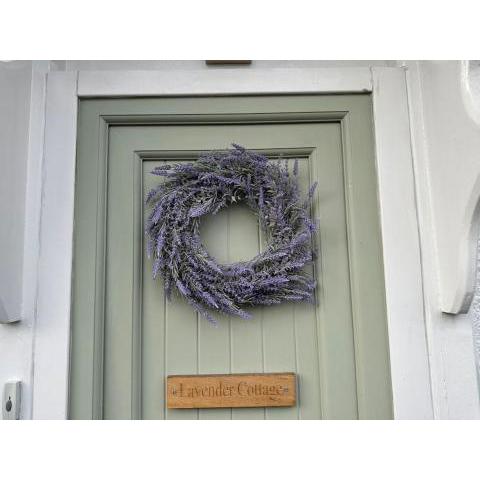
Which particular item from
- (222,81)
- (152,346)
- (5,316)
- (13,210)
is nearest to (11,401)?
(5,316)

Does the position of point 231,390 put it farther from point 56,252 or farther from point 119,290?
point 56,252

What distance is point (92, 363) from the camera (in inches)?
45.4

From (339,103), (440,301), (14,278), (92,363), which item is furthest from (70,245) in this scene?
(440,301)

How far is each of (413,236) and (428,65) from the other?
17.7 inches

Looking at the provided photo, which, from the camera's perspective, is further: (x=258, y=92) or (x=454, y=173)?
(x=258, y=92)

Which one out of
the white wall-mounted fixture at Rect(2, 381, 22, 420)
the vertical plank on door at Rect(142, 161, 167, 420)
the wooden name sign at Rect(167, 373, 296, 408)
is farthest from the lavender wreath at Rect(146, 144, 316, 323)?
the white wall-mounted fixture at Rect(2, 381, 22, 420)

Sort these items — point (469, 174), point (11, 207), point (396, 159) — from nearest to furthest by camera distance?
point (469, 174), point (11, 207), point (396, 159)

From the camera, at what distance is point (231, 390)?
1161mm

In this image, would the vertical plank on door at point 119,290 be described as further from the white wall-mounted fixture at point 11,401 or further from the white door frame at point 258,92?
the white wall-mounted fixture at point 11,401

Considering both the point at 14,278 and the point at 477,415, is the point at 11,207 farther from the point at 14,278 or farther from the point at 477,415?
the point at 477,415

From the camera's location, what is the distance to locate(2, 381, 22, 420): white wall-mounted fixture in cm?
111

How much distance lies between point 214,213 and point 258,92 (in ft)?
1.21

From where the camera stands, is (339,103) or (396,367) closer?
(396,367)

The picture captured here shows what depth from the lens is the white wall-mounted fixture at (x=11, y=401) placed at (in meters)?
1.11
